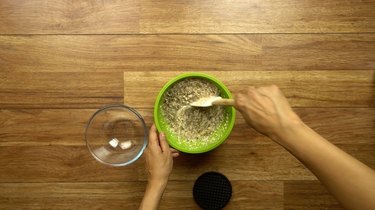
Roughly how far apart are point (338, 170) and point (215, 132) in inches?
16.1

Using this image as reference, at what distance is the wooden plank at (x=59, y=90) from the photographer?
1.13 metres

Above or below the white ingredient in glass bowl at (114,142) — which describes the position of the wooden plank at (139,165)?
below

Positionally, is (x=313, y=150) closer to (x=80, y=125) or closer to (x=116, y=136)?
(x=116, y=136)

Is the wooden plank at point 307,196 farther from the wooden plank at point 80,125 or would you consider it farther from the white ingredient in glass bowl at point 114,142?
the white ingredient in glass bowl at point 114,142

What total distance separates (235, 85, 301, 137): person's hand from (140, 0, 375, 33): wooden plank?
369 millimetres

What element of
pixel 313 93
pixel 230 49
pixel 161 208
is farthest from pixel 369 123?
pixel 161 208

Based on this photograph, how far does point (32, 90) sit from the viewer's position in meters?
1.13

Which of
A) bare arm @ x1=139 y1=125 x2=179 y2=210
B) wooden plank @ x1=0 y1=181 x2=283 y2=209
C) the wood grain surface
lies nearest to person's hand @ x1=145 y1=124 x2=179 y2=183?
bare arm @ x1=139 y1=125 x2=179 y2=210

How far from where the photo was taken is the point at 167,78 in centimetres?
112

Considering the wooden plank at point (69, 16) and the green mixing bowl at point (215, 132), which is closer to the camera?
the green mixing bowl at point (215, 132)

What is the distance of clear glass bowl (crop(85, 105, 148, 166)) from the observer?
109 centimetres

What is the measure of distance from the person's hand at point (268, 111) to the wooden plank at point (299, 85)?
31cm

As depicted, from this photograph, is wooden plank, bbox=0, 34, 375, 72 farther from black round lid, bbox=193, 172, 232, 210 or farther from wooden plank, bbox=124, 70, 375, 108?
black round lid, bbox=193, 172, 232, 210

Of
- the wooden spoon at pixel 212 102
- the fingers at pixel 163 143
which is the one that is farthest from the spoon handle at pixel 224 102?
the fingers at pixel 163 143
